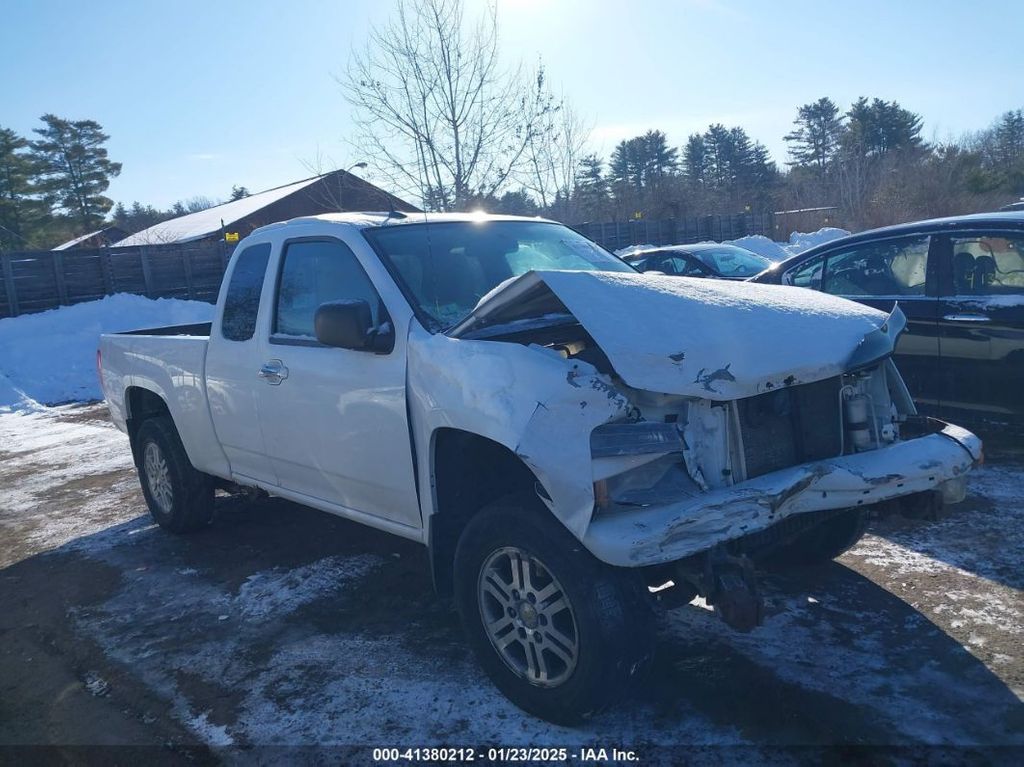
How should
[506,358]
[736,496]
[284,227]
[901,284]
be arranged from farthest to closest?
[901,284] < [284,227] < [506,358] < [736,496]

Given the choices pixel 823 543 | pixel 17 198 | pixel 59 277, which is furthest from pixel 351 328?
pixel 17 198

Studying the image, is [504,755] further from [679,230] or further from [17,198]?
[17,198]

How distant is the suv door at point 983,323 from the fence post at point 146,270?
19.0 m

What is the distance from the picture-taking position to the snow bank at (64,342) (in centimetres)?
1375

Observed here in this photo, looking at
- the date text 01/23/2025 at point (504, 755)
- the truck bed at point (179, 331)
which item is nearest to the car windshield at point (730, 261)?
the truck bed at point (179, 331)

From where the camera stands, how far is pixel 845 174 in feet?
129

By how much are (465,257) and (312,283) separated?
2.88 feet

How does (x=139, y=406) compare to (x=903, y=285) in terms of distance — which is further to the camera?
(x=139, y=406)

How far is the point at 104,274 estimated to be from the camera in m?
20.0

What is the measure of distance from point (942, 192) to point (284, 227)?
34698 mm

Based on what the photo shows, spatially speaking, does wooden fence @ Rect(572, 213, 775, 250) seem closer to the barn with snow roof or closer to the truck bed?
the barn with snow roof

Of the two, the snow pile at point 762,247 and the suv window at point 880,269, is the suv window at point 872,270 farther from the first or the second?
the snow pile at point 762,247

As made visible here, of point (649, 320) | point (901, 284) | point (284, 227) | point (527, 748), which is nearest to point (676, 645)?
point (527, 748)

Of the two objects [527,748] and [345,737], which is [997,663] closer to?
[527,748]
